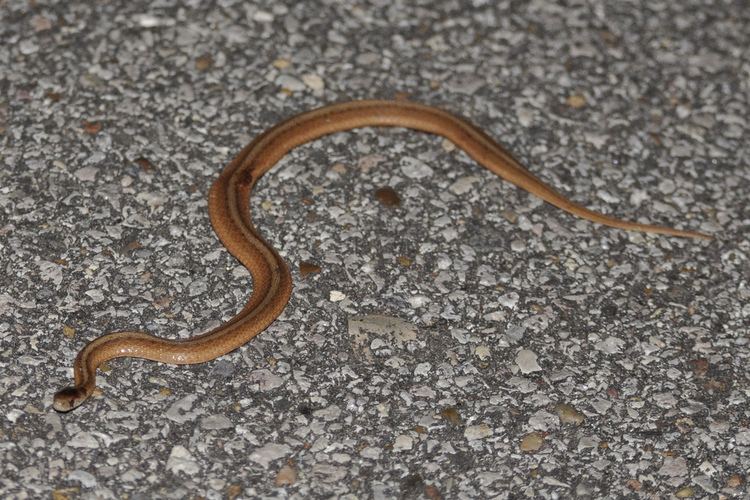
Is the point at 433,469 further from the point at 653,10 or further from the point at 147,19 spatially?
the point at 653,10

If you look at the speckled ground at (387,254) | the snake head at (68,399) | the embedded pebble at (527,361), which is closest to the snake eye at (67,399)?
the snake head at (68,399)

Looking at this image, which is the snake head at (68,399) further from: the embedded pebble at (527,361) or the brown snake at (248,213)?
the embedded pebble at (527,361)

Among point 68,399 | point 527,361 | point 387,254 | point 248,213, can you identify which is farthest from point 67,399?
point 527,361

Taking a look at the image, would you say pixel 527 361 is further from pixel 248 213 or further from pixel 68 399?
pixel 68 399

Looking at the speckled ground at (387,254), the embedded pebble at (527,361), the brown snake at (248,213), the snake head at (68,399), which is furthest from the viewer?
the embedded pebble at (527,361)

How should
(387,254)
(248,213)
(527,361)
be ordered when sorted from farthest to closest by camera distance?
(248,213), (387,254), (527,361)

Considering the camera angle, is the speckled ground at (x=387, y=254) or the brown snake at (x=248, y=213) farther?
the brown snake at (x=248, y=213)

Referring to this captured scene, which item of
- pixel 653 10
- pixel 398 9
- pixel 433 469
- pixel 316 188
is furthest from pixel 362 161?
pixel 653 10
